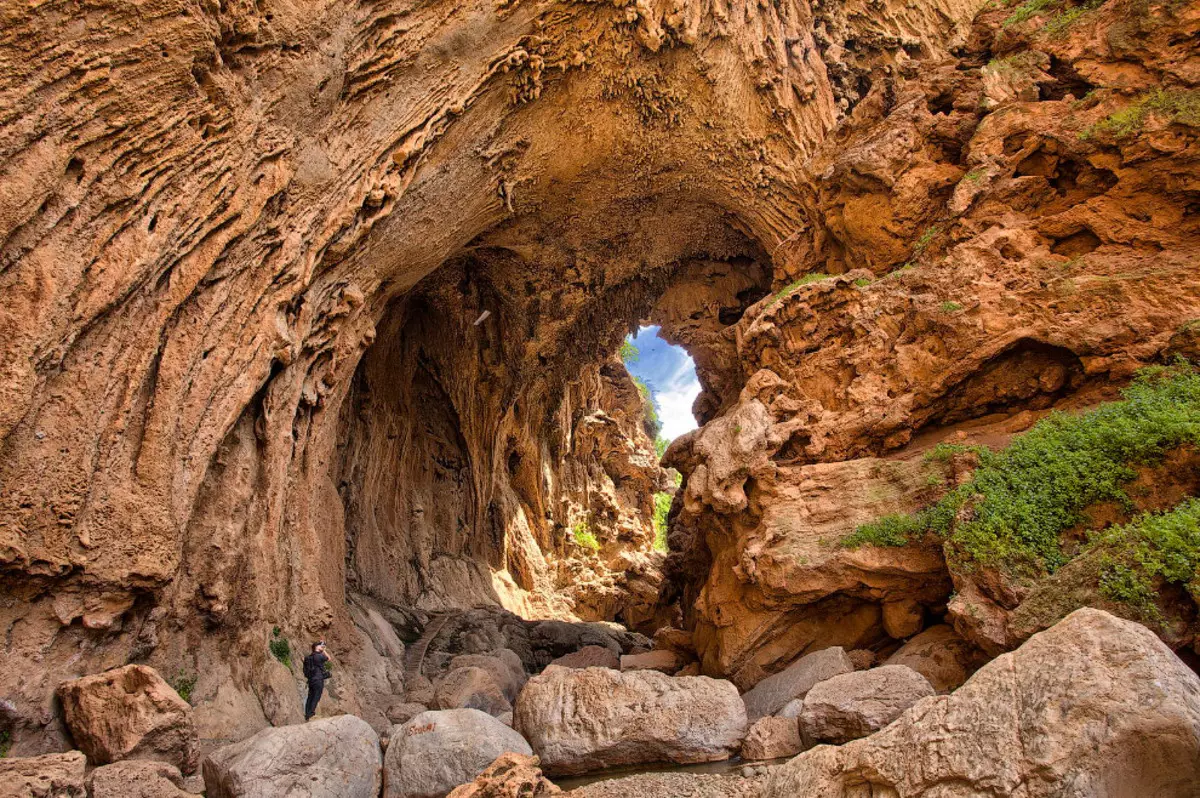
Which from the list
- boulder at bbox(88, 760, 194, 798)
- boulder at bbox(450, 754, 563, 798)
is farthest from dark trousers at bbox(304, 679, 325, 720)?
boulder at bbox(450, 754, 563, 798)

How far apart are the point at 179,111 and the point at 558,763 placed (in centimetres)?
840

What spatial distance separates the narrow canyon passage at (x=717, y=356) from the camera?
224 inches

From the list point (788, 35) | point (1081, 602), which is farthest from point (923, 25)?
point (1081, 602)

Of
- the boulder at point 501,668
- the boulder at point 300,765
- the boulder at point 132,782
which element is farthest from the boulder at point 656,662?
the boulder at point 132,782

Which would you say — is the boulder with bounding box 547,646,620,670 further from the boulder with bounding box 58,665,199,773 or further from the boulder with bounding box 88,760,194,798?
the boulder with bounding box 88,760,194,798

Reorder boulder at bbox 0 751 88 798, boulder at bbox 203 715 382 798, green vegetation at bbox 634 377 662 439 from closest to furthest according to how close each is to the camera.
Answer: boulder at bbox 0 751 88 798 < boulder at bbox 203 715 382 798 < green vegetation at bbox 634 377 662 439

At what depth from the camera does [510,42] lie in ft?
37.7

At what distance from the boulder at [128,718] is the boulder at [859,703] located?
563 cm

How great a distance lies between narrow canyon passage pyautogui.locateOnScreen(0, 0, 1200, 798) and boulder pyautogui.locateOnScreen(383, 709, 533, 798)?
1.9 inches

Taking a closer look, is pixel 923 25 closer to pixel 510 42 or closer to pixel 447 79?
pixel 510 42

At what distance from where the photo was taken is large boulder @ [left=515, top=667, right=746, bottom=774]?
641 centimetres

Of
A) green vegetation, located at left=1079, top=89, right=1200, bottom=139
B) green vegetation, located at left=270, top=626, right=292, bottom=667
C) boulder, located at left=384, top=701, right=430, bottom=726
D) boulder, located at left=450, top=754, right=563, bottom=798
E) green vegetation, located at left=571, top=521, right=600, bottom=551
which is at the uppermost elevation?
green vegetation, located at left=571, top=521, right=600, bottom=551

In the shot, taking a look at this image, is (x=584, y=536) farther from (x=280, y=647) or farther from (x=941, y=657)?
(x=941, y=657)

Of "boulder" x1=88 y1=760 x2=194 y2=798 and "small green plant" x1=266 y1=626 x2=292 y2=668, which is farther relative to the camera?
"small green plant" x1=266 y1=626 x2=292 y2=668
